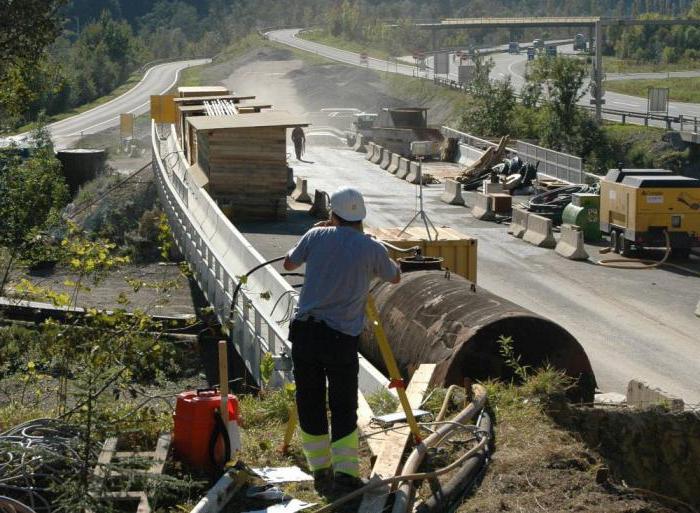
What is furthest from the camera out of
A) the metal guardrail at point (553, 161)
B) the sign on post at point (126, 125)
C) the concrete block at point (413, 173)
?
the sign on post at point (126, 125)

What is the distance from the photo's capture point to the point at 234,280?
18250mm

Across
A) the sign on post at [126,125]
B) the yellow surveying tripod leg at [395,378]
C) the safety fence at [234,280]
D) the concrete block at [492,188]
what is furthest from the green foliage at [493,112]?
the yellow surveying tripod leg at [395,378]

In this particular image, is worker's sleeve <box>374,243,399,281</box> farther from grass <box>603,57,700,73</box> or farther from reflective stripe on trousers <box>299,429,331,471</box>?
grass <box>603,57,700,73</box>

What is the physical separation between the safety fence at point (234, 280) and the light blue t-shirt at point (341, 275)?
3122 millimetres

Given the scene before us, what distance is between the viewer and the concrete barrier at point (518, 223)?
1265 inches

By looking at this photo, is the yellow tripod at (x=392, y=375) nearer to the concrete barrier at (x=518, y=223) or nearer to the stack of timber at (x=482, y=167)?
the concrete barrier at (x=518, y=223)

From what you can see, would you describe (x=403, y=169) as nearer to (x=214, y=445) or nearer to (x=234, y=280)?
(x=234, y=280)

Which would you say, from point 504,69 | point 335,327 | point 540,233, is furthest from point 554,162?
point 504,69

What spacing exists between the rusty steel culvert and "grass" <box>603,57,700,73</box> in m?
88.8

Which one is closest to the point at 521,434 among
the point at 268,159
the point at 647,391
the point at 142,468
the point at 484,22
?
the point at 142,468

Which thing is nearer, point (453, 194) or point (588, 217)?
point (588, 217)

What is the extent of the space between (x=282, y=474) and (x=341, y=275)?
1.35 m

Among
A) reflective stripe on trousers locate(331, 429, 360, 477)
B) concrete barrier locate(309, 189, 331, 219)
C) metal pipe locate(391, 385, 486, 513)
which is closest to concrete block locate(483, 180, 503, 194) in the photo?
concrete barrier locate(309, 189, 331, 219)

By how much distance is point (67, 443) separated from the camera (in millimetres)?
7223
